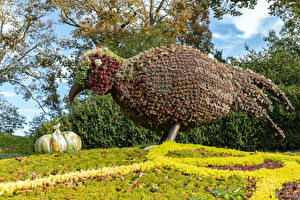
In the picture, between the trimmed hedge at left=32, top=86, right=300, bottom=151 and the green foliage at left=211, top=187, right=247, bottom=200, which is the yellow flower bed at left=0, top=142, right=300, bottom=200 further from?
the trimmed hedge at left=32, top=86, right=300, bottom=151

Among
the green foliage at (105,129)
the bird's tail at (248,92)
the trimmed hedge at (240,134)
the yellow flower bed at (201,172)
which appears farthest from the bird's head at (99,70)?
the trimmed hedge at (240,134)

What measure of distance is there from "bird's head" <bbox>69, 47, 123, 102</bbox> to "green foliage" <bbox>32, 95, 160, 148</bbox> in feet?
11.5

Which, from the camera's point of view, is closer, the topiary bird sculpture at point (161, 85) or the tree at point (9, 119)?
the topiary bird sculpture at point (161, 85)

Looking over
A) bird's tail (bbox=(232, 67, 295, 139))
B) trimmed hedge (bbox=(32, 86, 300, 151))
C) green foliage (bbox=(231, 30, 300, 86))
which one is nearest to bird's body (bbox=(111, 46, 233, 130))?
bird's tail (bbox=(232, 67, 295, 139))

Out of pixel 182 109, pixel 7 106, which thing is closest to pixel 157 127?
pixel 182 109

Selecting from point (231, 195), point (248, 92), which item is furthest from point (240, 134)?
point (231, 195)

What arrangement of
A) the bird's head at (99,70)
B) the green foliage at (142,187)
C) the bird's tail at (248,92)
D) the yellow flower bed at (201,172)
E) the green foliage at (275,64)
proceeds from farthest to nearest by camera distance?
the green foliage at (275,64)
the bird's tail at (248,92)
the bird's head at (99,70)
the yellow flower bed at (201,172)
the green foliage at (142,187)

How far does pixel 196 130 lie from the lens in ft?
28.4

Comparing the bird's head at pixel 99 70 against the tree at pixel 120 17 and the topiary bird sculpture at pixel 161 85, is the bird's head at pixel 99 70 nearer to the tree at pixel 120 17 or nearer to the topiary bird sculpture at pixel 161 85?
the topiary bird sculpture at pixel 161 85

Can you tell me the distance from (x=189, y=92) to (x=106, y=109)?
4313 mm

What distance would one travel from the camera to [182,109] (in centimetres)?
553

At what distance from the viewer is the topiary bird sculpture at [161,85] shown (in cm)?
541

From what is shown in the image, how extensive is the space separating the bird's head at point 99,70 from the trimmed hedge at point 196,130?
11.6 feet

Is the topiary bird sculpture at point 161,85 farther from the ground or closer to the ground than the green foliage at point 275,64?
closer to the ground
